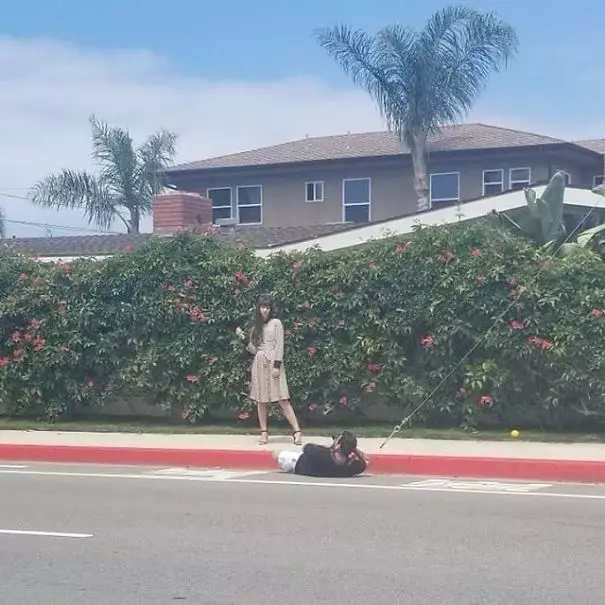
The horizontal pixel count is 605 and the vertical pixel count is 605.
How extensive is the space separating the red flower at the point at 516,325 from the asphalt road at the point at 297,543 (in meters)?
3.07

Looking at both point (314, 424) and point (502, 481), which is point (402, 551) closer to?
point (502, 481)

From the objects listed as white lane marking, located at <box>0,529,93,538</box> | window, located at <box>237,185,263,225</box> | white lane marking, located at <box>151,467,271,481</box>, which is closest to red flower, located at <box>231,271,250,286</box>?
white lane marking, located at <box>151,467,271,481</box>

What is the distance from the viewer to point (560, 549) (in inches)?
316

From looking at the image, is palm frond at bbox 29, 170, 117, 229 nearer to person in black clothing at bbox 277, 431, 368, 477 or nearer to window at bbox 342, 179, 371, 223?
window at bbox 342, 179, 371, 223

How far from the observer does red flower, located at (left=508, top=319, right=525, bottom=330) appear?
46.5 ft

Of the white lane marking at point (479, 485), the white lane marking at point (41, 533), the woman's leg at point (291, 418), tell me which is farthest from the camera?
the woman's leg at point (291, 418)

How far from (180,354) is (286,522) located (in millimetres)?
6860

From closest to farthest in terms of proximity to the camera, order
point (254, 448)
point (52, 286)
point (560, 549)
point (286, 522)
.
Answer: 1. point (560, 549)
2. point (286, 522)
3. point (254, 448)
4. point (52, 286)

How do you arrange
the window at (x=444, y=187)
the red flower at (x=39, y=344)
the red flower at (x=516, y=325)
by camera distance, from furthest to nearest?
the window at (x=444, y=187), the red flower at (x=39, y=344), the red flower at (x=516, y=325)

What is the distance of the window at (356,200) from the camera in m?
36.1

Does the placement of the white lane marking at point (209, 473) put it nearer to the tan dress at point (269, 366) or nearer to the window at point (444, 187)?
the tan dress at point (269, 366)

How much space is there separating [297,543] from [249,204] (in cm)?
2988

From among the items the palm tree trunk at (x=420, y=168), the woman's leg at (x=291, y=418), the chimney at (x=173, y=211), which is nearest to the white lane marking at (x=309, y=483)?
the woman's leg at (x=291, y=418)

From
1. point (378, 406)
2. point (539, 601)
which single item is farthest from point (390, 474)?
point (539, 601)
